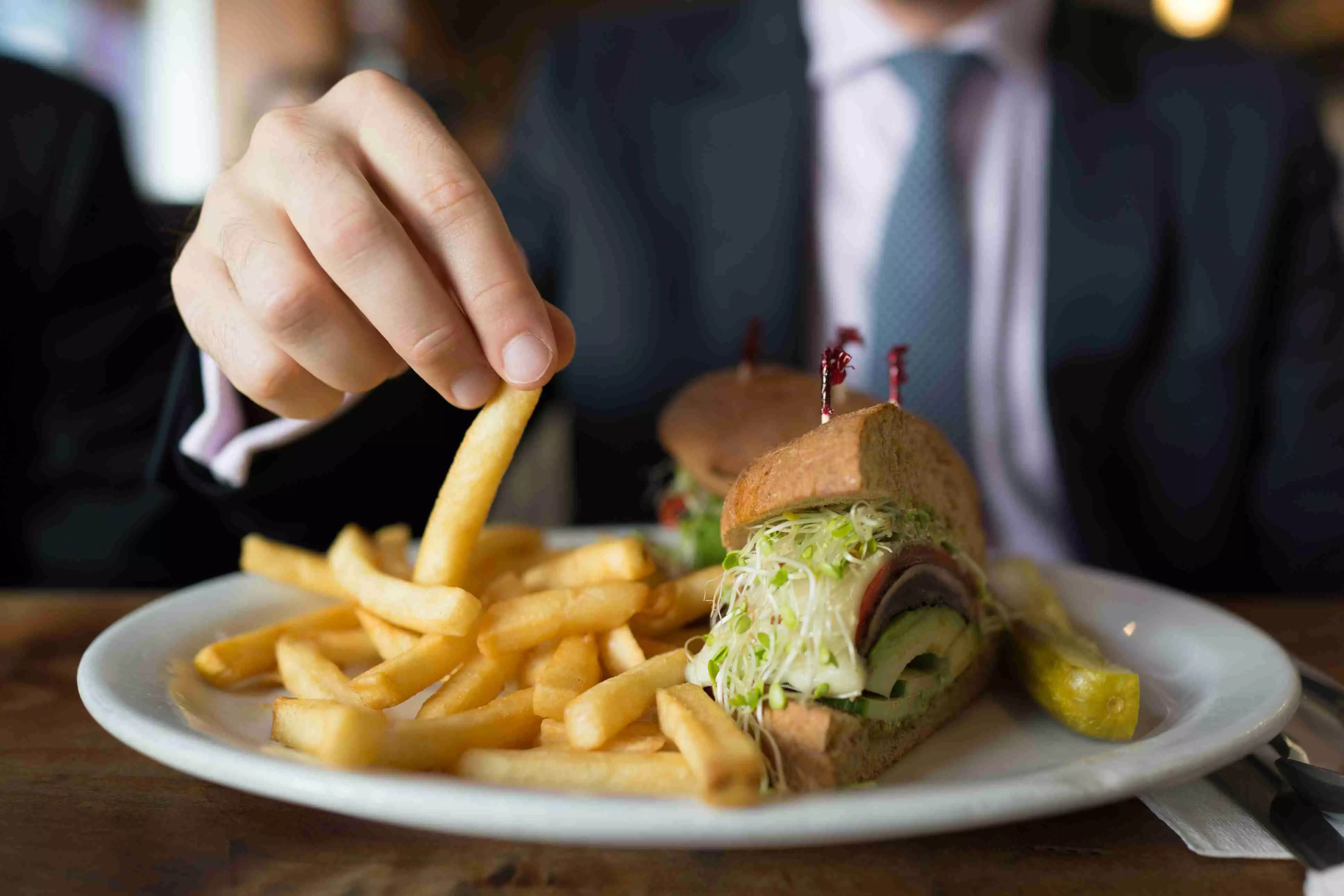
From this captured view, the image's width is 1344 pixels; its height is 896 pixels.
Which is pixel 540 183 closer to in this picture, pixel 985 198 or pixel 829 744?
pixel 985 198

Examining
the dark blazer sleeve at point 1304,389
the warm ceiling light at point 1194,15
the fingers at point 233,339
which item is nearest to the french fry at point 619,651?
the fingers at point 233,339

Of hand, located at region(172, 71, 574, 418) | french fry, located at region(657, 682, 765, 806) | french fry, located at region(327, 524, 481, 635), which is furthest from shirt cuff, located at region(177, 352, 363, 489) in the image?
french fry, located at region(657, 682, 765, 806)

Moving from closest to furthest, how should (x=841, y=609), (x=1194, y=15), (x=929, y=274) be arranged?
(x=841, y=609) → (x=929, y=274) → (x=1194, y=15)

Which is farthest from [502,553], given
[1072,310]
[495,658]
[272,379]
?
[1072,310]

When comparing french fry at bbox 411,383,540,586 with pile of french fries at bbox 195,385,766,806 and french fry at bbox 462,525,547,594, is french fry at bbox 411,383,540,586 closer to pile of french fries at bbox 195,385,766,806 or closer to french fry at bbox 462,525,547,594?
pile of french fries at bbox 195,385,766,806

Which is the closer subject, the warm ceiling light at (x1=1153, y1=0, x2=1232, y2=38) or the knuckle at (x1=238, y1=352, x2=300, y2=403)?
the knuckle at (x1=238, y1=352, x2=300, y2=403)

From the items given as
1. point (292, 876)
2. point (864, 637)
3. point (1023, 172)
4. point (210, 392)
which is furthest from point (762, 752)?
point (1023, 172)
